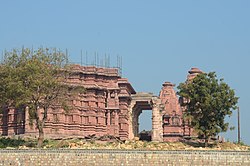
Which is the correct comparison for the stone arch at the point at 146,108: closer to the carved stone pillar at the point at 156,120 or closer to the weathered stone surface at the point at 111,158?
the carved stone pillar at the point at 156,120

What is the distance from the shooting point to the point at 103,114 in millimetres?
79875

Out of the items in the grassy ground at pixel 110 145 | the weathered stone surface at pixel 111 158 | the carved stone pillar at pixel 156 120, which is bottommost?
the weathered stone surface at pixel 111 158

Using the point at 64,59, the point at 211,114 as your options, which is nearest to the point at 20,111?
the point at 64,59

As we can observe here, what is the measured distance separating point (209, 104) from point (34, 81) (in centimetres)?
1868

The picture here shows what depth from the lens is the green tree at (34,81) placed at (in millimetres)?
58250

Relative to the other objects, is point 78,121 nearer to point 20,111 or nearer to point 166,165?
point 20,111

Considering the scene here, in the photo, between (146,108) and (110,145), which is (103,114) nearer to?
(146,108)

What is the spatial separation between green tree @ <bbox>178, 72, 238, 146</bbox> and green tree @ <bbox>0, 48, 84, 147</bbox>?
47.0ft

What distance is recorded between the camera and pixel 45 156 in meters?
49.8

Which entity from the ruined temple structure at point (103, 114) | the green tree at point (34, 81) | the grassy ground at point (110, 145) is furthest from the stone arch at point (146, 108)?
the green tree at point (34, 81)

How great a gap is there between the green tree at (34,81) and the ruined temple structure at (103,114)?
9.02 metres

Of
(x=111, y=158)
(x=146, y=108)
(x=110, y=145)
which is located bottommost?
(x=111, y=158)

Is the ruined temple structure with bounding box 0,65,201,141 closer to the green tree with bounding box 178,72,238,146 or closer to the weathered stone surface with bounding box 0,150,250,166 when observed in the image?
the green tree with bounding box 178,72,238,146

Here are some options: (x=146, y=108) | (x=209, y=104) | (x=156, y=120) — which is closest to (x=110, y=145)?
(x=209, y=104)
